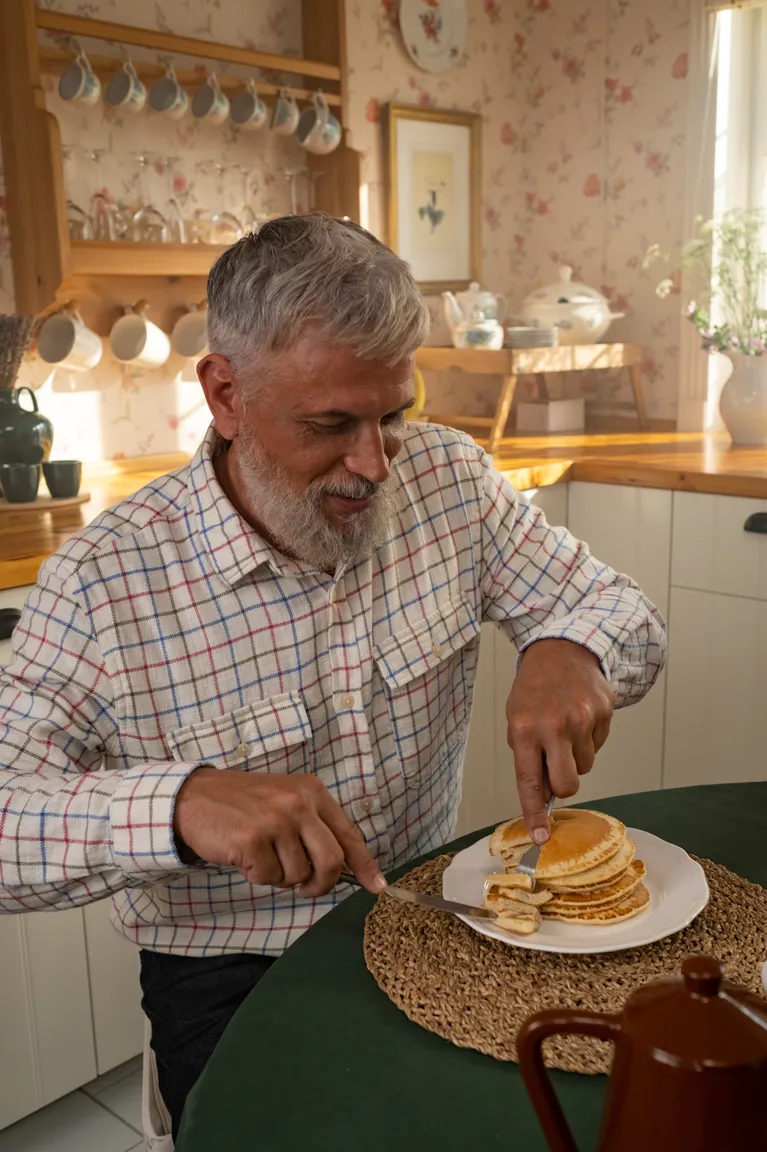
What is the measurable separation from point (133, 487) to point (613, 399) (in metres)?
1.51

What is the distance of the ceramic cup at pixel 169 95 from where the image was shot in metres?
2.35

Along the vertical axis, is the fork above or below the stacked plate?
below

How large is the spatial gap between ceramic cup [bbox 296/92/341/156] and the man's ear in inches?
59.0

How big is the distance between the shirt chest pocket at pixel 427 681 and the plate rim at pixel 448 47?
1974 millimetres

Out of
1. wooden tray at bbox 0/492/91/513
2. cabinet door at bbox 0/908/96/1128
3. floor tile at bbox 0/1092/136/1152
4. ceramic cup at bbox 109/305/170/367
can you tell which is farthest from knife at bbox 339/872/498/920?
ceramic cup at bbox 109/305/170/367

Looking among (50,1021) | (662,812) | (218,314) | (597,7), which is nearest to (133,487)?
(50,1021)

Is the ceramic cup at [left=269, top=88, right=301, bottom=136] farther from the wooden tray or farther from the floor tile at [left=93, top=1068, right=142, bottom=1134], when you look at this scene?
the floor tile at [left=93, top=1068, right=142, bottom=1134]

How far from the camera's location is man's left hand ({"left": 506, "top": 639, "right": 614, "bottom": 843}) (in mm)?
1105

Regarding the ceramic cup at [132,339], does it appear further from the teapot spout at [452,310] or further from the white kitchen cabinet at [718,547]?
the white kitchen cabinet at [718,547]

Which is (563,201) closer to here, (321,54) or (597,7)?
(597,7)

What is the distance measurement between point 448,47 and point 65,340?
1.37m

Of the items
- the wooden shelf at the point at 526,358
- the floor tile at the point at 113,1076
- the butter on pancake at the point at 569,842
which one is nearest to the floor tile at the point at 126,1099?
the floor tile at the point at 113,1076

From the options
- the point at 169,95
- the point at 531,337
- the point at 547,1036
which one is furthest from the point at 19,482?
the point at 547,1036

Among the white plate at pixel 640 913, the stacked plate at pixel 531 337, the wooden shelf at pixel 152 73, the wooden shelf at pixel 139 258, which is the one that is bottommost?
the white plate at pixel 640 913
